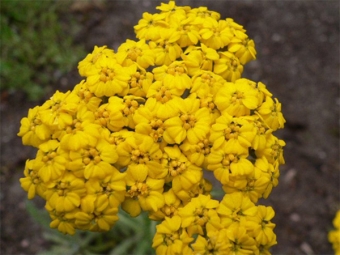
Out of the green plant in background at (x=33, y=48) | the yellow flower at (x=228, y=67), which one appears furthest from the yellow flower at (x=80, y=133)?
the green plant in background at (x=33, y=48)

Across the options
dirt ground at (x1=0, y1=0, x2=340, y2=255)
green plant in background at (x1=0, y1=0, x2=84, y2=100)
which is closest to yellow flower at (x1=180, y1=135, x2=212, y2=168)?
dirt ground at (x1=0, y1=0, x2=340, y2=255)

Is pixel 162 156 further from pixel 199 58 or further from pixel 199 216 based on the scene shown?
pixel 199 58

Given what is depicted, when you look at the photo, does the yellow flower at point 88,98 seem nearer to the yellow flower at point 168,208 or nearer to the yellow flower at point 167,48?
the yellow flower at point 167,48

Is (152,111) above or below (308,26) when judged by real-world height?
above

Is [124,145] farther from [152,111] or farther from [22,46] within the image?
[22,46]

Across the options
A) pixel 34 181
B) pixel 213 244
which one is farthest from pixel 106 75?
pixel 213 244

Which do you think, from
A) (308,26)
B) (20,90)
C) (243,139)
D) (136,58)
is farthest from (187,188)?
(308,26)
